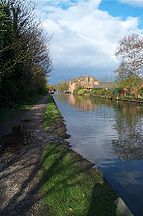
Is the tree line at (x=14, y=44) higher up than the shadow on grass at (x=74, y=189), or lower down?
higher up

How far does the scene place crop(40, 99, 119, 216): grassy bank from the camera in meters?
9.44

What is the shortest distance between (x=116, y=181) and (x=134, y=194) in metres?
1.74

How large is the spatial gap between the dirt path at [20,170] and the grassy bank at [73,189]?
34 cm

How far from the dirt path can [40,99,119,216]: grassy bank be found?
0.34 meters

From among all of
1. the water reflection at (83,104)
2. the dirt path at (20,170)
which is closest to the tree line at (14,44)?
the dirt path at (20,170)

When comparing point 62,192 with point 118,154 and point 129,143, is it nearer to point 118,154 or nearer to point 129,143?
point 118,154

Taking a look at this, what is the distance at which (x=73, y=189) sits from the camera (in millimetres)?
10961

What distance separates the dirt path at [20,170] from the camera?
31.7ft

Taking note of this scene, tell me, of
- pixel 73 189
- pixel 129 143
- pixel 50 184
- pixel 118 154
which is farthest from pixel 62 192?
pixel 129 143

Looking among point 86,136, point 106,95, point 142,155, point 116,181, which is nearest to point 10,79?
point 86,136

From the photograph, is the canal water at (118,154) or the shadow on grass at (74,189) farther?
the canal water at (118,154)

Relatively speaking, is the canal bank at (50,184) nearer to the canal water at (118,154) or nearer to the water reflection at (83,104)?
the canal water at (118,154)

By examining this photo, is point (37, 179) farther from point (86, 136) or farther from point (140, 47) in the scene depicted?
point (140, 47)

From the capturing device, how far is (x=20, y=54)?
88.1ft
